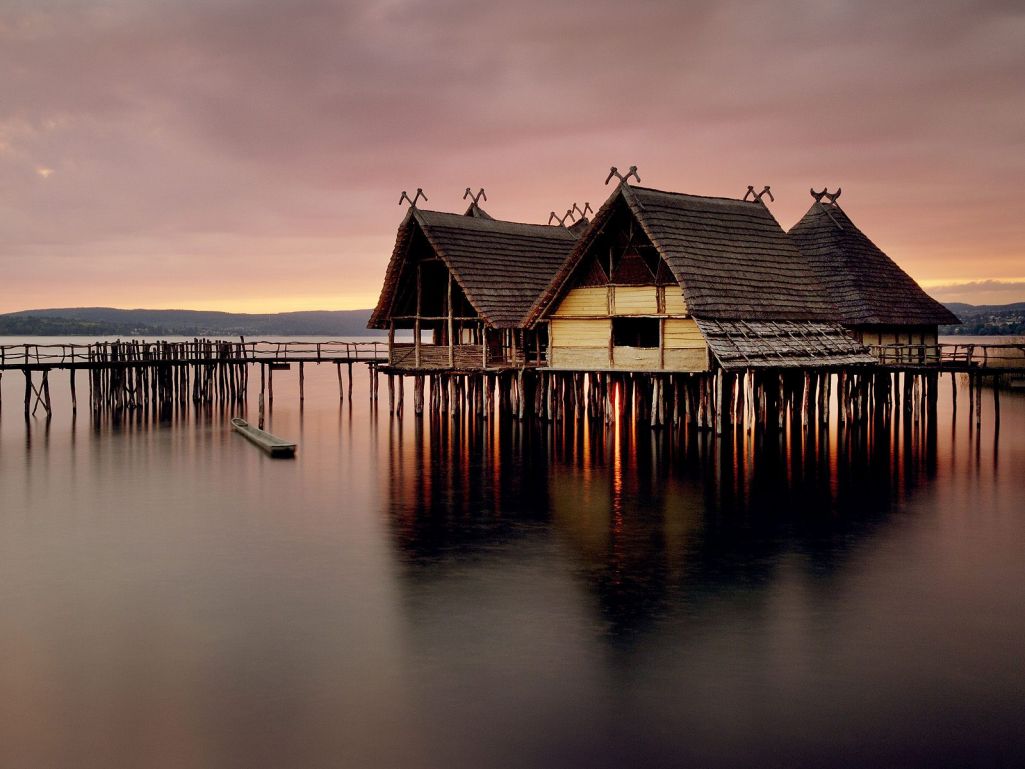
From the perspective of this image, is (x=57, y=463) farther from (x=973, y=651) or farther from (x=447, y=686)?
(x=973, y=651)

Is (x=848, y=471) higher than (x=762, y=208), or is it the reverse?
(x=762, y=208)

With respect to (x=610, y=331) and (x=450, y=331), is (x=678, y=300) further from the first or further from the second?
(x=450, y=331)

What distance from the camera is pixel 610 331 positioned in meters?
33.0

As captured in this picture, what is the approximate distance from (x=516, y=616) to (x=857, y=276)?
28.7 meters

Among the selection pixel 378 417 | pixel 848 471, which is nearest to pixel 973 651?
pixel 848 471

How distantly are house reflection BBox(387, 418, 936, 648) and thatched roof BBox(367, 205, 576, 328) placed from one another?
4.57 m

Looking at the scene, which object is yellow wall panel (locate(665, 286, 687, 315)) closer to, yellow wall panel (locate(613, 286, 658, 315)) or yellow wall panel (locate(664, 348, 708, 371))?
yellow wall panel (locate(613, 286, 658, 315))

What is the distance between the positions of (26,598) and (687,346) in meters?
20.7

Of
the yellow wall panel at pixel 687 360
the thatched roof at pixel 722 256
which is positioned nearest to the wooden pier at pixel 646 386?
the yellow wall panel at pixel 687 360

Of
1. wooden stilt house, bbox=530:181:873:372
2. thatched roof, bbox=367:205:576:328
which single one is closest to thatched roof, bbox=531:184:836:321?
wooden stilt house, bbox=530:181:873:372

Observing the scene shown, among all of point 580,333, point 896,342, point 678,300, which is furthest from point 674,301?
point 896,342

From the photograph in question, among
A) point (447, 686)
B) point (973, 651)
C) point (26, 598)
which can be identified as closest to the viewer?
point (447, 686)

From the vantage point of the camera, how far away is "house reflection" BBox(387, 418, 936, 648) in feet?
51.5

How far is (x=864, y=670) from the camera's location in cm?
1145
